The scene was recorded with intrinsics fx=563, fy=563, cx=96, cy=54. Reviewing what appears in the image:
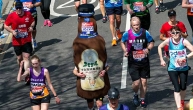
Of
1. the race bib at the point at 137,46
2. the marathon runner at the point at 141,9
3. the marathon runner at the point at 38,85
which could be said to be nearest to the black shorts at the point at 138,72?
the race bib at the point at 137,46

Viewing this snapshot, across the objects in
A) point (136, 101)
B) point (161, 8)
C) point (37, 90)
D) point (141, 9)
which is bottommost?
point (136, 101)

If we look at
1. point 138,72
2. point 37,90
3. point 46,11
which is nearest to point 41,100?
point 37,90

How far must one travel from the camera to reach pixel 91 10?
34.6ft

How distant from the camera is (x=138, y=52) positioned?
11391 millimetres

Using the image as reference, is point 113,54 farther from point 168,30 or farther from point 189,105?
point 189,105

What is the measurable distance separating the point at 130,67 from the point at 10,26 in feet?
12.4

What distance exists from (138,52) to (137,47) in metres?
0.11

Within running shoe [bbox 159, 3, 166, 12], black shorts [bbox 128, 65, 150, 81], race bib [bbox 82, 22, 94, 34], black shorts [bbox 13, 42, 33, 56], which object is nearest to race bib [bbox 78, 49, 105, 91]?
race bib [bbox 82, 22, 94, 34]

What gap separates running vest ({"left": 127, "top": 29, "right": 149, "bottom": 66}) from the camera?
11297 mm

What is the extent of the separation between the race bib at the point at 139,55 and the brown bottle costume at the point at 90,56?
117 cm

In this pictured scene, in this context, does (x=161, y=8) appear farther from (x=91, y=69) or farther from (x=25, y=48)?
(x=91, y=69)

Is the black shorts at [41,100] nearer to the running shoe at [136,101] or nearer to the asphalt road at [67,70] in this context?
the asphalt road at [67,70]

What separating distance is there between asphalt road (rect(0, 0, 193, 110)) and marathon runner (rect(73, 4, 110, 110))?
156 cm

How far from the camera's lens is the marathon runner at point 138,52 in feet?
37.1
